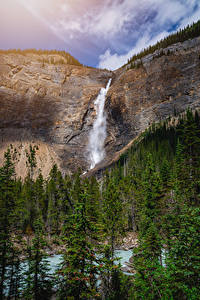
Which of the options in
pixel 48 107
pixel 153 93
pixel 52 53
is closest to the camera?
pixel 153 93

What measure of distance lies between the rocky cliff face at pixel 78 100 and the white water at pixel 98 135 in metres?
3.05

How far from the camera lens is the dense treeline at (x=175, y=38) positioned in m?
94.6

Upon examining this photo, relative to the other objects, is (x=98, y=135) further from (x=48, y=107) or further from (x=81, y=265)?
(x=81, y=265)

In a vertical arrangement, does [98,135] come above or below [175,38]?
below

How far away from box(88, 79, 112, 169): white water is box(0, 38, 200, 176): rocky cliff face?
3047 millimetres

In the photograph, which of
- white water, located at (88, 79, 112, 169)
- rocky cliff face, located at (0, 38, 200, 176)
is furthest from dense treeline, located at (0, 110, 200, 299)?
white water, located at (88, 79, 112, 169)

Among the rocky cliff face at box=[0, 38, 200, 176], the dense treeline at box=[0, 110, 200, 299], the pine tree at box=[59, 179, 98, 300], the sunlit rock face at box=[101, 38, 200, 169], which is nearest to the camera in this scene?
the dense treeline at box=[0, 110, 200, 299]

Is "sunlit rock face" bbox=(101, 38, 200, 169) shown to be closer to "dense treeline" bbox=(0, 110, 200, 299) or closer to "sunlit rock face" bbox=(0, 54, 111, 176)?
"sunlit rock face" bbox=(0, 54, 111, 176)

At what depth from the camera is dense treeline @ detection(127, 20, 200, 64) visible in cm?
9456

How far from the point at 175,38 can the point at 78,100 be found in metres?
64.4

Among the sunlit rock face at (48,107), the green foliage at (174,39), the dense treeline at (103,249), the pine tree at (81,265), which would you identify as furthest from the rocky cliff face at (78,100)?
the pine tree at (81,265)

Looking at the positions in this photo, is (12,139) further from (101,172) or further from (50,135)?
(101,172)

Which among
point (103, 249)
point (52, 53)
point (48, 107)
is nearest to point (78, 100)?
point (48, 107)

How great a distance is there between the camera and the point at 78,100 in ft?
361
